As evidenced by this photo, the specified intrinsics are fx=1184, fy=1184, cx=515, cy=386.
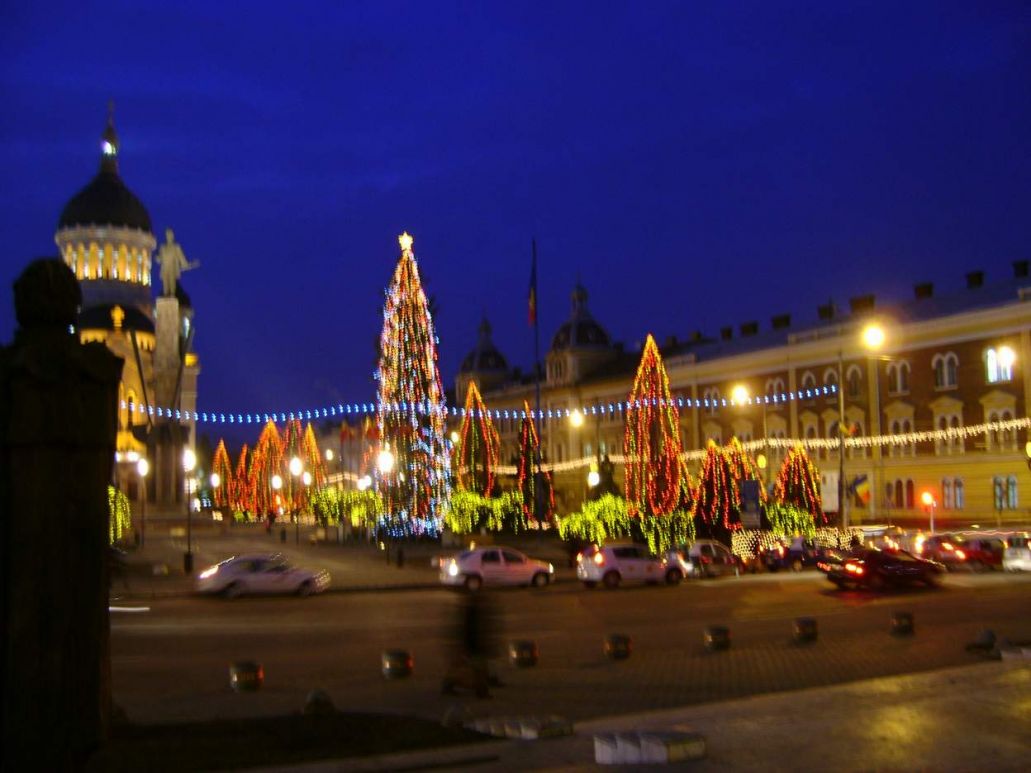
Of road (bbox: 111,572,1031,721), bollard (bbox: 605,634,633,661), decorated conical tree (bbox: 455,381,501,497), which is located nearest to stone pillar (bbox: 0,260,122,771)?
road (bbox: 111,572,1031,721)

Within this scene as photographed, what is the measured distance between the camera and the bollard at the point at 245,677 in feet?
47.6

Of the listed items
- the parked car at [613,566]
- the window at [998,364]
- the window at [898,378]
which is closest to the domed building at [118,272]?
the window at [898,378]

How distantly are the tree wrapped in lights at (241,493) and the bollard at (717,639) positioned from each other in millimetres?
75015

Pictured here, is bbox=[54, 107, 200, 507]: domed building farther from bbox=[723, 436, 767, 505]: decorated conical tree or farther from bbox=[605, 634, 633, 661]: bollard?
bbox=[605, 634, 633, 661]: bollard

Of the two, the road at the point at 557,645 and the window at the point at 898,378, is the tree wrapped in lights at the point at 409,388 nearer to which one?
the road at the point at 557,645

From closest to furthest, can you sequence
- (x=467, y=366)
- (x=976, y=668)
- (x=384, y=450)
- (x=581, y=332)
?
(x=976, y=668), (x=384, y=450), (x=581, y=332), (x=467, y=366)

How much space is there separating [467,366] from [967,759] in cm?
10073

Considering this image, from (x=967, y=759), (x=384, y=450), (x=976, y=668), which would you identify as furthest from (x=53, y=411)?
(x=384, y=450)

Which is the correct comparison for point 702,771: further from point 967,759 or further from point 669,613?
point 669,613

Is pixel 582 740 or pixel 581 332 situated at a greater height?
pixel 581 332

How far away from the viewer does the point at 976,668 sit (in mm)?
15406

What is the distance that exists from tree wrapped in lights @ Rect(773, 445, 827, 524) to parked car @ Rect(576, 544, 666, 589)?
14.2 metres

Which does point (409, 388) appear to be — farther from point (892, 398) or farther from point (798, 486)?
point (892, 398)

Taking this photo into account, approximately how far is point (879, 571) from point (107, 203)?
98835 millimetres
